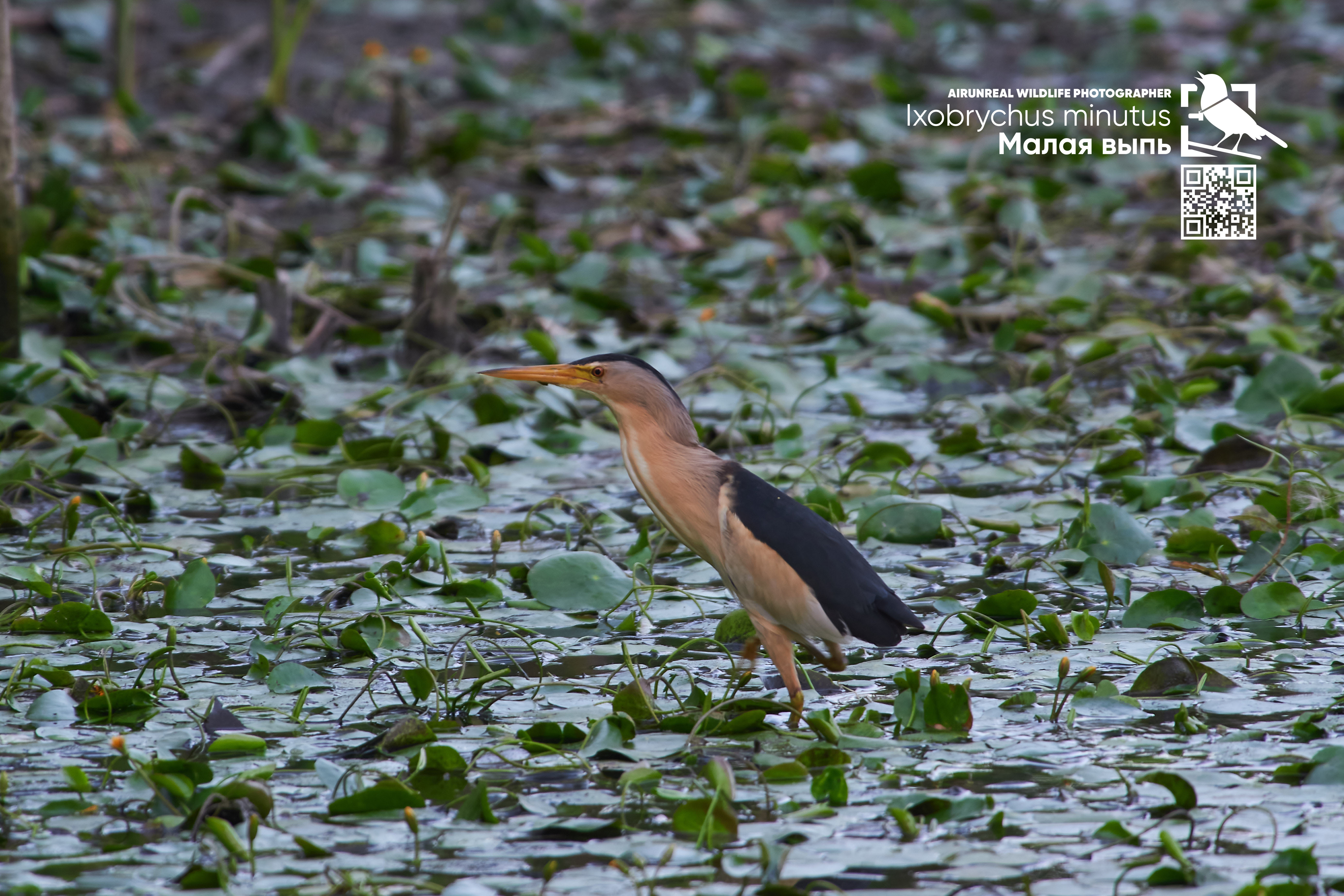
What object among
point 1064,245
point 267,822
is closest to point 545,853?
point 267,822

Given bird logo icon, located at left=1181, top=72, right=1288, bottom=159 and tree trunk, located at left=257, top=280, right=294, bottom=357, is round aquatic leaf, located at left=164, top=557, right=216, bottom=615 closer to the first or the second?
tree trunk, located at left=257, top=280, right=294, bottom=357

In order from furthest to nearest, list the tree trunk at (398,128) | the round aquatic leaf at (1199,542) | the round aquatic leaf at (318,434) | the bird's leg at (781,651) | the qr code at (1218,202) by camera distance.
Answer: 1. the tree trunk at (398,128)
2. the qr code at (1218,202)
3. the round aquatic leaf at (318,434)
4. the round aquatic leaf at (1199,542)
5. the bird's leg at (781,651)

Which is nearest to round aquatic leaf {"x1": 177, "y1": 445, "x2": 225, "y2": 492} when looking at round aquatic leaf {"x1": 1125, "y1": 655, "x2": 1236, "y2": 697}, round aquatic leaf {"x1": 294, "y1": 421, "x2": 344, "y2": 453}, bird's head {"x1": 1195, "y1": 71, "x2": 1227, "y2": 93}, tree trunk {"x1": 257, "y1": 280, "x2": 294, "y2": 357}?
round aquatic leaf {"x1": 294, "y1": 421, "x2": 344, "y2": 453}

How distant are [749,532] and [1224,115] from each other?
677cm

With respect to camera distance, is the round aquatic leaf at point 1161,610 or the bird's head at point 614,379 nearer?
the bird's head at point 614,379

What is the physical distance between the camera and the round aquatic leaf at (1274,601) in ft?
11.7

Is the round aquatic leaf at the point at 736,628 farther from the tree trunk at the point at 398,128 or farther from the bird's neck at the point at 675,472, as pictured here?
the tree trunk at the point at 398,128

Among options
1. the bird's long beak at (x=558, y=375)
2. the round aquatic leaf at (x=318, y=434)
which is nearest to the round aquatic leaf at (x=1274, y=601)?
the bird's long beak at (x=558, y=375)

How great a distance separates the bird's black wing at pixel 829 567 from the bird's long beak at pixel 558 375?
446 millimetres

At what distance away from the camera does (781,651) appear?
3.26 metres

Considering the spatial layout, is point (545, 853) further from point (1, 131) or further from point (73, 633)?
point (1, 131)

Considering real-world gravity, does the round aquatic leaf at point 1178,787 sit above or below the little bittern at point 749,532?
below

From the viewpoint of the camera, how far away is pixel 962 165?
8.30 m

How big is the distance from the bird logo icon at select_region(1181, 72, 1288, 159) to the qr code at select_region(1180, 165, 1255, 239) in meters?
0.26
